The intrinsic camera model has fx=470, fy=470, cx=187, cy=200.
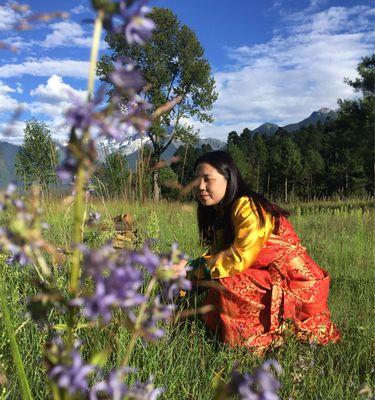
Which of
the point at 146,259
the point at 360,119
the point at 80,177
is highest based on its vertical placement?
the point at 360,119

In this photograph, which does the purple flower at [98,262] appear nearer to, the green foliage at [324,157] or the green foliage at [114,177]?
the green foliage at [114,177]

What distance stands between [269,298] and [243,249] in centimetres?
40

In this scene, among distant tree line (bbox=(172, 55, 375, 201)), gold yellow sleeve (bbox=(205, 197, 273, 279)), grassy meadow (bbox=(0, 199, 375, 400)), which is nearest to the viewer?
grassy meadow (bbox=(0, 199, 375, 400))

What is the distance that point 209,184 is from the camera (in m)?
3.26

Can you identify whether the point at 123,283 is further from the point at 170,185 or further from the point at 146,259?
the point at 170,185

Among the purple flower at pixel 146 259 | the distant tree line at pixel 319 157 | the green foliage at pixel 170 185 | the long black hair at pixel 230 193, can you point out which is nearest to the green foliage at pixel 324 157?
the distant tree line at pixel 319 157

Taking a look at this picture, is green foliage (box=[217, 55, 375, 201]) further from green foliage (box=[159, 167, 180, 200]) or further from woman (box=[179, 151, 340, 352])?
woman (box=[179, 151, 340, 352])

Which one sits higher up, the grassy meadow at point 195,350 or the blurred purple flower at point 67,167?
the blurred purple flower at point 67,167

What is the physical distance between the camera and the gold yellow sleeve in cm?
289

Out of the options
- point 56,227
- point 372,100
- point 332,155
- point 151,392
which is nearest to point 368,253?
point 56,227

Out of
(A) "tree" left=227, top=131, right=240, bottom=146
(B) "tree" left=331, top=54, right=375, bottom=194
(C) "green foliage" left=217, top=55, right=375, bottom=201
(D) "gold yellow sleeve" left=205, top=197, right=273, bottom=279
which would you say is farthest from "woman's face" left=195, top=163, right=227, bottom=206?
(A) "tree" left=227, top=131, right=240, bottom=146

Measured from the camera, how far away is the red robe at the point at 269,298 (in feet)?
9.64

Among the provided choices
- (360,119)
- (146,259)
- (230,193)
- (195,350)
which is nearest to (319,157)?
(360,119)

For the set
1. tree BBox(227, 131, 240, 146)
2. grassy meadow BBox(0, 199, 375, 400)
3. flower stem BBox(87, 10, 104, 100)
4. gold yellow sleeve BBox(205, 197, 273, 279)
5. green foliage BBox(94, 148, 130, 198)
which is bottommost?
grassy meadow BBox(0, 199, 375, 400)
